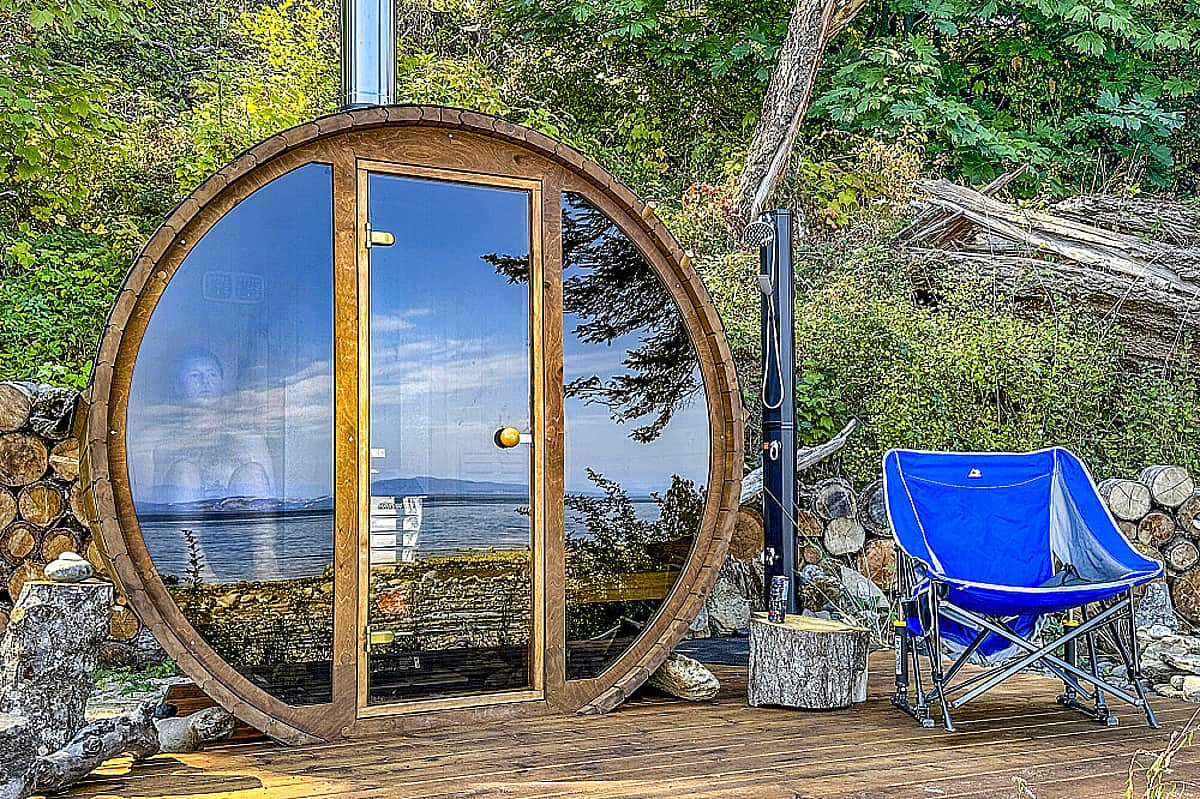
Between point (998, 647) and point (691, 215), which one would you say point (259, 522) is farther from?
point (691, 215)

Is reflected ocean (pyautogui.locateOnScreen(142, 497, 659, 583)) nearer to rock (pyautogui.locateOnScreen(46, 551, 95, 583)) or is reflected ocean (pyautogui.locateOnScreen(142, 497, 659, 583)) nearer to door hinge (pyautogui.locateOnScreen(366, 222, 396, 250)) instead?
rock (pyautogui.locateOnScreen(46, 551, 95, 583))

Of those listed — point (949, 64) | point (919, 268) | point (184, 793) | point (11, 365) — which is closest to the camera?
point (184, 793)

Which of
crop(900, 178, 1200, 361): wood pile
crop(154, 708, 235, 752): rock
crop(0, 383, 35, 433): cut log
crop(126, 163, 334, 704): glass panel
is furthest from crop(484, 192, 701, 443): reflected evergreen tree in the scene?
crop(900, 178, 1200, 361): wood pile

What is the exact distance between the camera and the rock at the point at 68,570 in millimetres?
2992

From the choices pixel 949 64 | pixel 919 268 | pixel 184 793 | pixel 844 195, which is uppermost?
pixel 949 64

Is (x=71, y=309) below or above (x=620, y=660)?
above

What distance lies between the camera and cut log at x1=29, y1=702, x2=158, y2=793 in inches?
114

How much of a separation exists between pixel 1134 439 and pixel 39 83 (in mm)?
6556

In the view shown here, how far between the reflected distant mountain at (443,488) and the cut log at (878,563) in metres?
2.61

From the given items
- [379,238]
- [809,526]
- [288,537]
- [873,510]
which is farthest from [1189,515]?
[288,537]

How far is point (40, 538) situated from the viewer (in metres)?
4.65

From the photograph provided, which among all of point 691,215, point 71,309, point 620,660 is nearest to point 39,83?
point 71,309

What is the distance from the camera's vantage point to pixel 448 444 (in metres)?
3.79

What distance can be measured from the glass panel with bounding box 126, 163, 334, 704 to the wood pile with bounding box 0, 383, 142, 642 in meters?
1.40
